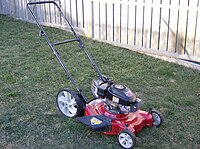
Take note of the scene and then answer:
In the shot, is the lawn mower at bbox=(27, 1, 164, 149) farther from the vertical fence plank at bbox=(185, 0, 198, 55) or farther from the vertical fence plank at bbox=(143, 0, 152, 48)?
the vertical fence plank at bbox=(143, 0, 152, 48)

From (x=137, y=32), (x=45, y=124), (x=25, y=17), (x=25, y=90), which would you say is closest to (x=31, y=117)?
(x=45, y=124)

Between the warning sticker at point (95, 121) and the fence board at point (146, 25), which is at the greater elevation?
the fence board at point (146, 25)

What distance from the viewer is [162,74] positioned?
216 inches

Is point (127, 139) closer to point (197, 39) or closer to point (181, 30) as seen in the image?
point (197, 39)

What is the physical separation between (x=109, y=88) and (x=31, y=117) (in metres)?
1.14

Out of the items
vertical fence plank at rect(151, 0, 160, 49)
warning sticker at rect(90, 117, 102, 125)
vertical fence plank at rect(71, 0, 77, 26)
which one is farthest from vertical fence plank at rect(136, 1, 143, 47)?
warning sticker at rect(90, 117, 102, 125)

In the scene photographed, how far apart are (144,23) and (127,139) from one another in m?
3.46

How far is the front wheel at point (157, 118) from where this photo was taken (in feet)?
12.2

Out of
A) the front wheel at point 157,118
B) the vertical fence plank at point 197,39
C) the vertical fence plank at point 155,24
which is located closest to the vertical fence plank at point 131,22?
the vertical fence plank at point 155,24

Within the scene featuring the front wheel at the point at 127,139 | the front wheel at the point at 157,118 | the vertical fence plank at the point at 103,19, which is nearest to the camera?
the front wheel at the point at 127,139

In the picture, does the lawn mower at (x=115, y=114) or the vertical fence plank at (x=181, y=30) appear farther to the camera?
the vertical fence plank at (x=181, y=30)

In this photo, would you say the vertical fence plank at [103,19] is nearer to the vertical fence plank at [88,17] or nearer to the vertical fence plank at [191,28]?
the vertical fence plank at [88,17]

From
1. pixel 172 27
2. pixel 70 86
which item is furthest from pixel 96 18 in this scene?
pixel 70 86

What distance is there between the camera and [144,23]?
6.30 m
